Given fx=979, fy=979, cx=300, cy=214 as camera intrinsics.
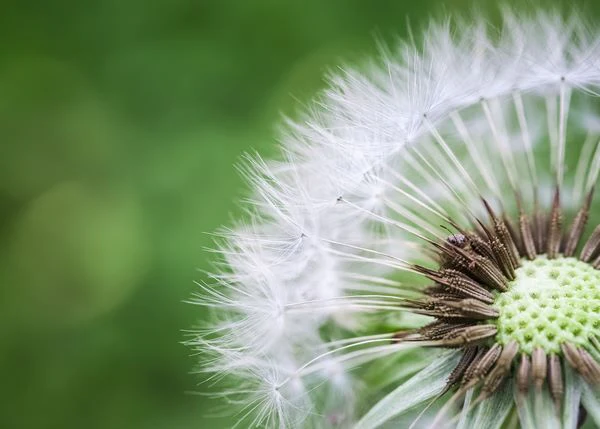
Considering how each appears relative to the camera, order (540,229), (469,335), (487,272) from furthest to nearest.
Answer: (540,229) < (487,272) < (469,335)

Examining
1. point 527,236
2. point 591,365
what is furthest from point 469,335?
point 527,236

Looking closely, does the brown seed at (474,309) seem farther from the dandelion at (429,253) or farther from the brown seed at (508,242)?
the brown seed at (508,242)

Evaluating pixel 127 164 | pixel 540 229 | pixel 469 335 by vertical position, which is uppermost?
pixel 127 164

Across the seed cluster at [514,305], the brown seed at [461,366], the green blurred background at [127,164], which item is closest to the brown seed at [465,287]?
the seed cluster at [514,305]

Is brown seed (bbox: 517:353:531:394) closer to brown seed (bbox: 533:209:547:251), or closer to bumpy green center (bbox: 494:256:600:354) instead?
bumpy green center (bbox: 494:256:600:354)

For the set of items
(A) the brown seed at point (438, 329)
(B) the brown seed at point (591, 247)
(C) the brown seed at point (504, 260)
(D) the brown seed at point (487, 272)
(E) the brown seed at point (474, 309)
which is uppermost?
(B) the brown seed at point (591, 247)

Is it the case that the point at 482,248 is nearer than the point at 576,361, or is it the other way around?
the point at 576,361

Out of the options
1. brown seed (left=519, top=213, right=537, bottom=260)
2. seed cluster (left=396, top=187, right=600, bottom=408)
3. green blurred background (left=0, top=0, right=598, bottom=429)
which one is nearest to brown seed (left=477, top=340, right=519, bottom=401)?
seed cluster (left=396, top=187, right=600, bottom=408)

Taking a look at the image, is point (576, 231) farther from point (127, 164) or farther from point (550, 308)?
point (127, 164)
